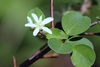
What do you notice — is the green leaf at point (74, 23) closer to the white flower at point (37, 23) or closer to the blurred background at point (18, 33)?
the white flower at point (37, 23)

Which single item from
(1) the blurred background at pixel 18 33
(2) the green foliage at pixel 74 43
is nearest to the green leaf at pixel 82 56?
(2) the green foliage at pixel 74 43

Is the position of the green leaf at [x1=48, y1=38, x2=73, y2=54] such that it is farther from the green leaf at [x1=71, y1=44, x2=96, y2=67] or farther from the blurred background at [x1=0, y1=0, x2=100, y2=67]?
the blurred background at [x1=0, y1=0, x2=100, y2=67]

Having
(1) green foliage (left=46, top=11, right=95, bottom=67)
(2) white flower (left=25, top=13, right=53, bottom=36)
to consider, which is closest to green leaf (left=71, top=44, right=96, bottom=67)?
(1) green foliage (left=46, top=11, right=95, bottom=67)

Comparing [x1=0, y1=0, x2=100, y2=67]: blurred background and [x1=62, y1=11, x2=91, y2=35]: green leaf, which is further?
[x1=0, y1=0, x2=100, y2=67]: blurred background

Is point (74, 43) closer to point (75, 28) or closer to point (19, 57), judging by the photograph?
point (75, 28)

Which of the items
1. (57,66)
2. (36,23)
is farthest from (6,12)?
(36,23)

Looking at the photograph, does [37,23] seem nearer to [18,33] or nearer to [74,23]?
[74,23]
